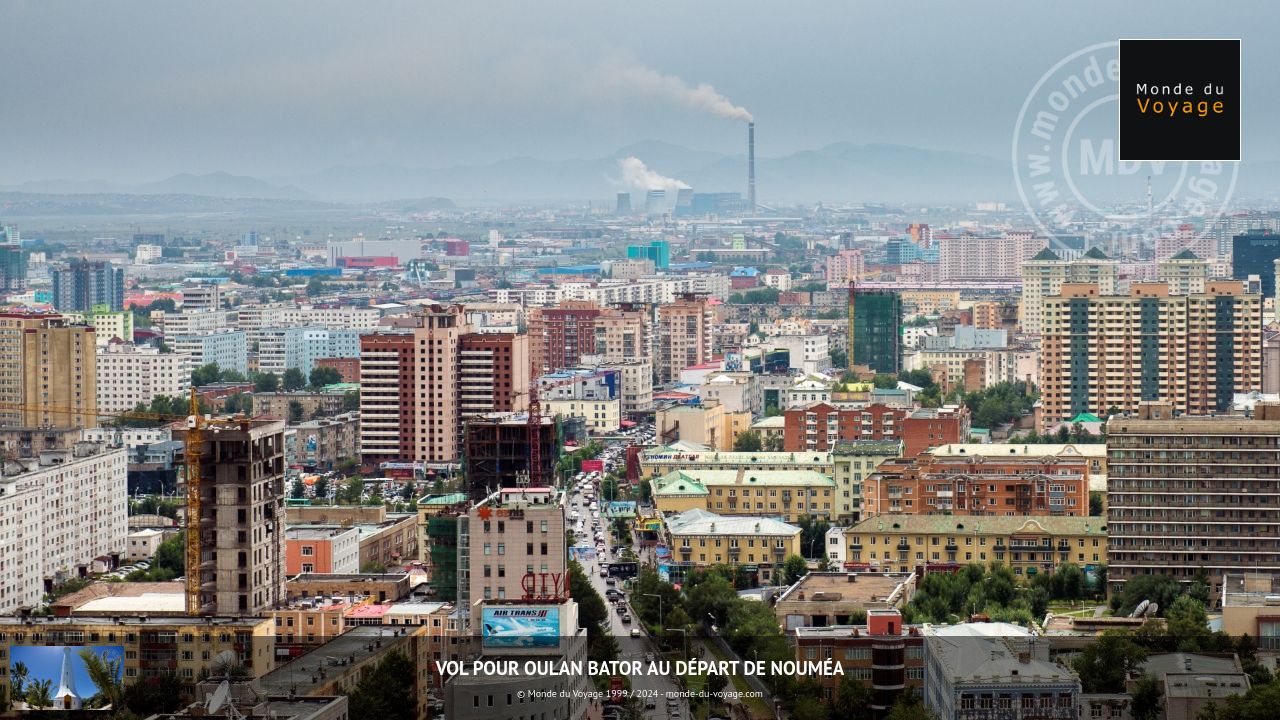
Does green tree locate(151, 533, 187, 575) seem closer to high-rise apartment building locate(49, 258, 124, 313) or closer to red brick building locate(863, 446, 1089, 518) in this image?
red brick building locate(863, 446, 1089, 518)

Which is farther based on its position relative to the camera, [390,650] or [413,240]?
[413,240]

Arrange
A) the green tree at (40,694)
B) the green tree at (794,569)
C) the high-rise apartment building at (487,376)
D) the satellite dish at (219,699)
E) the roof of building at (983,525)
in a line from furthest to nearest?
the high-rise apartment building at (487,376)
the roof of building at (983,525)
the green tree at (794,569)
the green tree at (40,694)
the satellite dish at (219,699)

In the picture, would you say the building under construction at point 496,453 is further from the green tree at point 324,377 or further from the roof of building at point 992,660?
the green tree at point 324,377

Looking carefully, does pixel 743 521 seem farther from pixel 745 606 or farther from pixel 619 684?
pixel 619 684

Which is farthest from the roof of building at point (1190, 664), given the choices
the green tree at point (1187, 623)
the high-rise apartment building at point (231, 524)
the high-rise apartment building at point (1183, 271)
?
the high-rise apartment building at point (1183, 271)

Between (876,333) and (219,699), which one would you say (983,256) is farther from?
(219,699)

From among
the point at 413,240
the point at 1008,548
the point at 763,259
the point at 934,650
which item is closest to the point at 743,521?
the point at 1008,548

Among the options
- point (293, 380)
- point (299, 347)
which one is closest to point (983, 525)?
point (293, 380)
